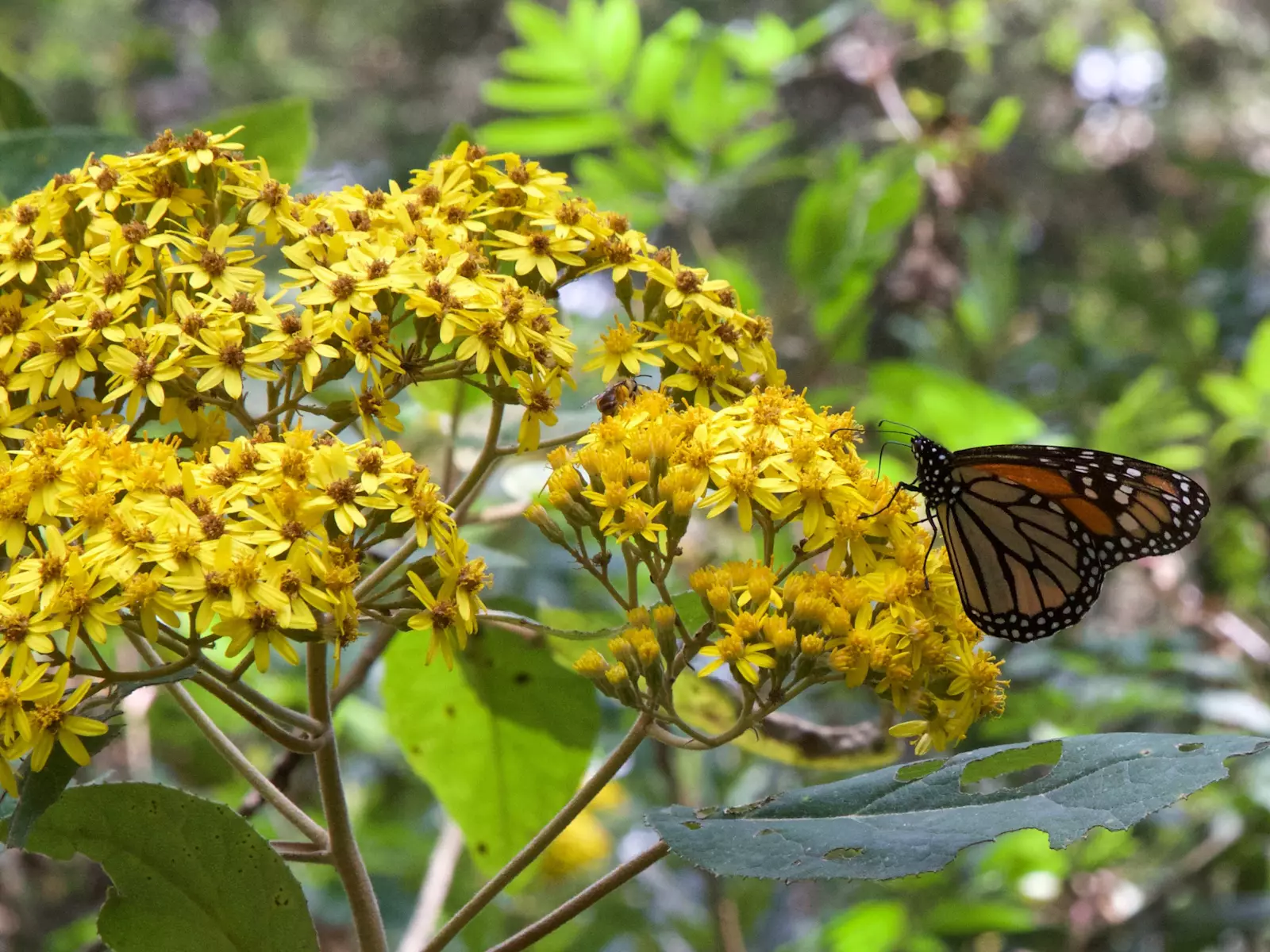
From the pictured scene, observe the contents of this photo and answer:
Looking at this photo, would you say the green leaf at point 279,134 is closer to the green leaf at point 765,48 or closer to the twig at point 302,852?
the twig at point 302,852

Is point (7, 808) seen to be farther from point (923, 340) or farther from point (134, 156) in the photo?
point (923, 340)

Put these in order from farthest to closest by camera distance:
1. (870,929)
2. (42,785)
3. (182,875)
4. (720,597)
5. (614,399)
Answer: (870,929) < (614,399) < (720,597) < (182,875) < (42,785)

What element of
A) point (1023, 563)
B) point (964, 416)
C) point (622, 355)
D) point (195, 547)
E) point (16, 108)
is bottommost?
point (195, 547)

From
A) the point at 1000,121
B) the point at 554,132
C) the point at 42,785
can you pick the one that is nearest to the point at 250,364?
the point at 42,785

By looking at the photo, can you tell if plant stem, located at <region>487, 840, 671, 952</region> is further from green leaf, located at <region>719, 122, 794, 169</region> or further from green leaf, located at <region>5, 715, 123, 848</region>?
green leaf, located at <region>719, 122, 794, 169</region>

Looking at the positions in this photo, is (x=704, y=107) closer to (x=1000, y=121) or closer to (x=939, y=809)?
(x=1000, y=121)

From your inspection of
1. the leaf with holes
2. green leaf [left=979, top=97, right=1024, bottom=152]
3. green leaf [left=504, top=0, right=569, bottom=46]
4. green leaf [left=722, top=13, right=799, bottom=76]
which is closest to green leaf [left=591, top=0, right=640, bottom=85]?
green leaf [left=504, top=0, right=569, bottom=46]
